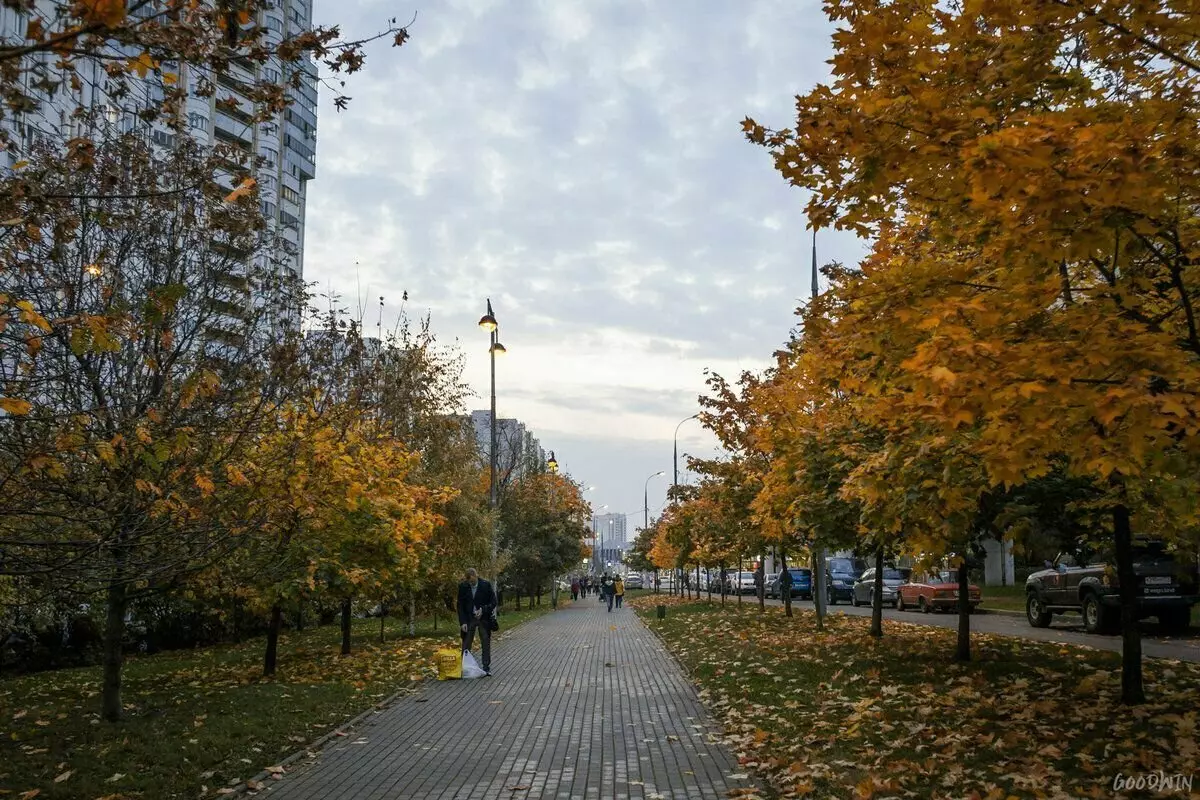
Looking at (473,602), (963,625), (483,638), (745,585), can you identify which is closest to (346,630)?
(473,602)

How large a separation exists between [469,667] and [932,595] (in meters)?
20.8

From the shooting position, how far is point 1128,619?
9.35 m

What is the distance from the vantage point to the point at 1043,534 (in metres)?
11.0

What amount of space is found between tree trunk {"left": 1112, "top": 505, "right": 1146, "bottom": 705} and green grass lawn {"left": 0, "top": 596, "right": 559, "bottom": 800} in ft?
27.0

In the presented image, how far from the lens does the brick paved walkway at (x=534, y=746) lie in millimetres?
7359

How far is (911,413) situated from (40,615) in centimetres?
1585

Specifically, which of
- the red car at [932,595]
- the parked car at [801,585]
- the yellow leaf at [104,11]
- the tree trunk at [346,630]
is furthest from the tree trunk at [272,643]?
the parked car at [801,585]

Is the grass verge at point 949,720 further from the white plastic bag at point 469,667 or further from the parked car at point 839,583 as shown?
the parked car at point 839,583

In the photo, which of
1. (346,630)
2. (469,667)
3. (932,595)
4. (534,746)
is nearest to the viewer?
(534,746)

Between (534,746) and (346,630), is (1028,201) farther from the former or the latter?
(346,630)

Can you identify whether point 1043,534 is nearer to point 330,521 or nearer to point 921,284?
point 921,284

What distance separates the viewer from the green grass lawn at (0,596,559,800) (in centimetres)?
768

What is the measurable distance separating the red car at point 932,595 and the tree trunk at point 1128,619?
794 inches

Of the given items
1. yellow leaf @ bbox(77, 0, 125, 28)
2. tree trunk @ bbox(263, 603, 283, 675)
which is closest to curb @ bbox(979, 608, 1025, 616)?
tree trunk @ bbox(263, 603, 283, 675)
